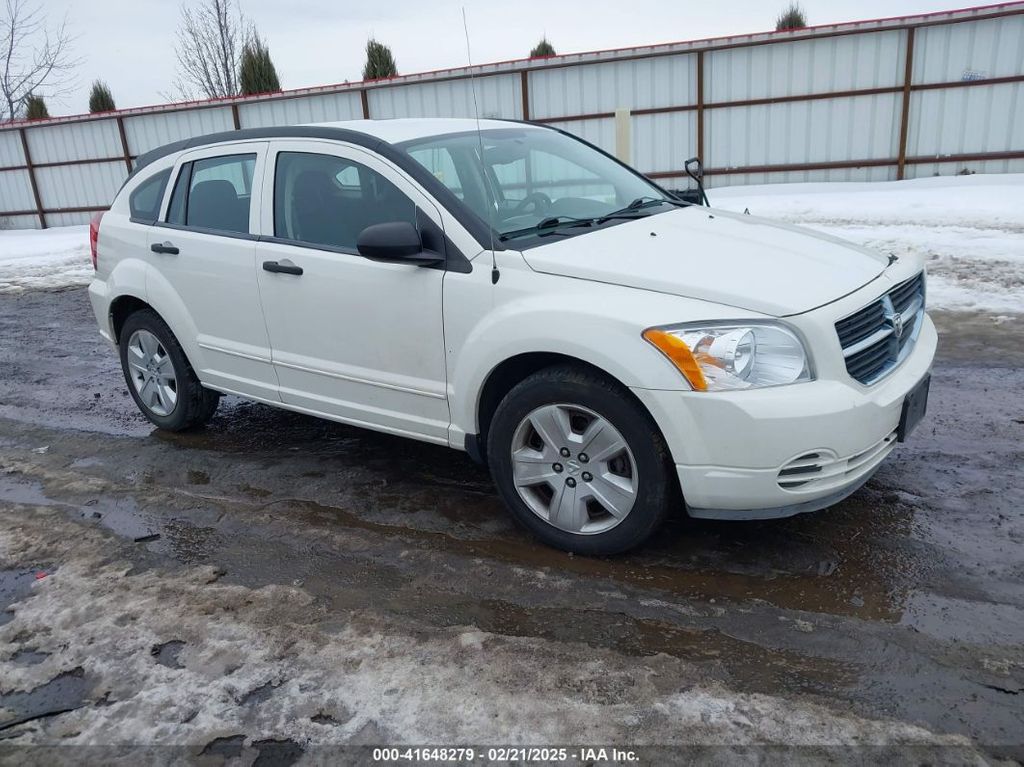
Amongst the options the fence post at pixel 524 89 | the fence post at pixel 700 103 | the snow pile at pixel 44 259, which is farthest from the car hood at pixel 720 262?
the fence post at pixel 524 89

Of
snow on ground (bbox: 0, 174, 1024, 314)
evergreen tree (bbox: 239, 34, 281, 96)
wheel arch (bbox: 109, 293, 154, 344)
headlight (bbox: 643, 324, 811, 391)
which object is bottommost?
snow on ground (bbox: 0, 174, 1024, 314)

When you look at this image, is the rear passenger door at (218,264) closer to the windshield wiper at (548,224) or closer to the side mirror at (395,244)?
the side mirror at (395,244)

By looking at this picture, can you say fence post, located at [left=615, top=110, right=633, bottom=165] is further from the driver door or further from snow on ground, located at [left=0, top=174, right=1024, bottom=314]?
the driver door

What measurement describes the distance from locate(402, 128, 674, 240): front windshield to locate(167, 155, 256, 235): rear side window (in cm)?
113

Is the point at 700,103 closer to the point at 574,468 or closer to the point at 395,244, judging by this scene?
the point at 395,244

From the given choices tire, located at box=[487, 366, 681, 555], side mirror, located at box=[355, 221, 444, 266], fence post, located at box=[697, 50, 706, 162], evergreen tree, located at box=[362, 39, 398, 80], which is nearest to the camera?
tire, located at box=[487, 366, 681, 555]

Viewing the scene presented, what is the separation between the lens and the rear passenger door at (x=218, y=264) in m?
4.52

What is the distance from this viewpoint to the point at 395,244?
3.62 m

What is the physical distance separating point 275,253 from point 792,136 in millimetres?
13749

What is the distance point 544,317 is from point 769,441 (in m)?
0.99

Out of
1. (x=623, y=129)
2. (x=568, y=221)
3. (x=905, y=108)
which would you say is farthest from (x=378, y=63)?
(x=568, y=221)

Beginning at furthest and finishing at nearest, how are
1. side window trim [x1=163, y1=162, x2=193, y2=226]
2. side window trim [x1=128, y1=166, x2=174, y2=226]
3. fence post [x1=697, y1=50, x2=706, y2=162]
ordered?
fence post [x1=697, y1=50, x2=706, y2=162], side window trim [x1=128, y1=166, x2=174, y2=226], side window trim [x1=163, y1=162, x2=193, y2=226]

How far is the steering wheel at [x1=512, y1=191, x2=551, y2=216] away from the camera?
157 inches

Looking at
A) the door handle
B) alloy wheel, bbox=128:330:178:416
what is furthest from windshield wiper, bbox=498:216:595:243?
alloy wheel, bbox=128:330:178:416
